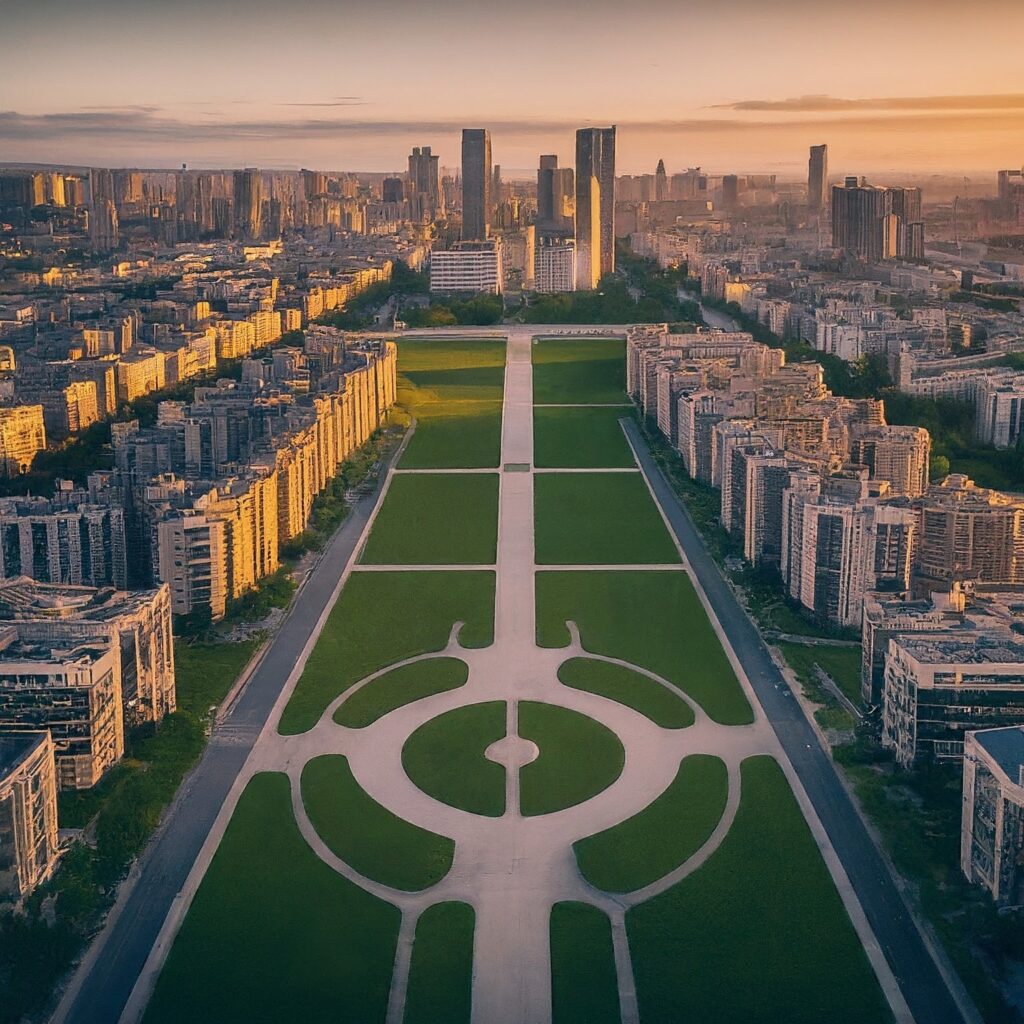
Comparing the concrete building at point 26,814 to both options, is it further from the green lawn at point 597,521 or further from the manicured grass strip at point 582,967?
the green lawn at point 597,521

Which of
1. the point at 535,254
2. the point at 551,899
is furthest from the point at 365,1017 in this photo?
the point at 535,254

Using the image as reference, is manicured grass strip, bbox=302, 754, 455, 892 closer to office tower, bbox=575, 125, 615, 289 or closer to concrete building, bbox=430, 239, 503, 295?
concrete building, bbox=430, 239, 503, 295

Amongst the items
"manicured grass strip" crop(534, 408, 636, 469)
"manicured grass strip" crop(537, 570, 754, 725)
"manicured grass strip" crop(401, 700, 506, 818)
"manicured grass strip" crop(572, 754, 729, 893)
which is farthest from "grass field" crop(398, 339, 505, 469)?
"manicured grass strip" crop(572, 754, 729, 893)

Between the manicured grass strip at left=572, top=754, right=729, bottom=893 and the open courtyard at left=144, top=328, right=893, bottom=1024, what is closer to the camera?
the open courtyard at left=144, top=328, right=893, bottom=1024

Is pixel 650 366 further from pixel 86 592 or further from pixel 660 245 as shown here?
pixel 660 245

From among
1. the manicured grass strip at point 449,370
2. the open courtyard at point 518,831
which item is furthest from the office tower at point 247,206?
the open courtyard at point 518,831

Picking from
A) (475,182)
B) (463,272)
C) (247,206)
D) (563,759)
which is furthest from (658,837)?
(247,206)
